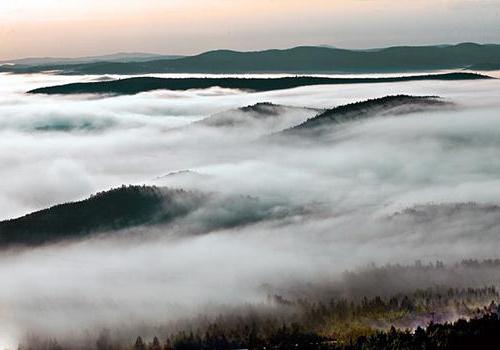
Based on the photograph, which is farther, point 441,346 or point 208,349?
point 208,349

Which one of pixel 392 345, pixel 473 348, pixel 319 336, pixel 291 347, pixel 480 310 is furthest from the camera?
pixel 480 310

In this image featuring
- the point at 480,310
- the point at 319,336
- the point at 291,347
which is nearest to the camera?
the point at 291,347

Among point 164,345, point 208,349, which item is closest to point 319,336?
point 208,349

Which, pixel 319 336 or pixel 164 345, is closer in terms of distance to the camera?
pixel 319 336

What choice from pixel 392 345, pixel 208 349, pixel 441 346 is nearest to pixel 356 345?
pixel 392 345

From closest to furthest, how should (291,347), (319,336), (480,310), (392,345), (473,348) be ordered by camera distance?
1. (473,348)
2. (392,345)
3. (291,347)
4. (319,336)
5. (480,310)

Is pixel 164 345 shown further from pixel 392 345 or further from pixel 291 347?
pixel 392 345

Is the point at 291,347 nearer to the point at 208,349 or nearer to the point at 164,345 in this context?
the point at 208,349

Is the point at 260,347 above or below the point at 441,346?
below

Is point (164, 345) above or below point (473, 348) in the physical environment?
below
